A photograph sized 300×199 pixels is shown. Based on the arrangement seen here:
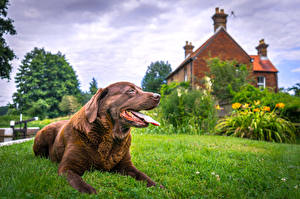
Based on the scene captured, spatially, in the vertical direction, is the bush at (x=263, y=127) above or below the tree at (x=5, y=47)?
below

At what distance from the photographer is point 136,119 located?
235cm

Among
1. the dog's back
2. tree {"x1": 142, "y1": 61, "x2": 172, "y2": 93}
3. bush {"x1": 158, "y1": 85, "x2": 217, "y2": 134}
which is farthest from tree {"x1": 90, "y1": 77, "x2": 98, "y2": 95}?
the dog's back

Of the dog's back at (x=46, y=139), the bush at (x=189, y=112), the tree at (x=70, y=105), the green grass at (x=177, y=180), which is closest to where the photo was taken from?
the green grass at (x=177, y=180)

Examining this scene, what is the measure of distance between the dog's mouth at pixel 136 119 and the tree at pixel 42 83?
32469 millimetres

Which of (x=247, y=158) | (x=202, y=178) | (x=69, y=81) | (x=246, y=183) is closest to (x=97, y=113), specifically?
(x=202, y=178)

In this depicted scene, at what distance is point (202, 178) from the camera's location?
264 cm

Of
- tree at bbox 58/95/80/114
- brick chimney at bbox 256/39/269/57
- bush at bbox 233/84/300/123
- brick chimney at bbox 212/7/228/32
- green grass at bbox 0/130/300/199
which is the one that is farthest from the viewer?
tree at bbox 58/95/80/114

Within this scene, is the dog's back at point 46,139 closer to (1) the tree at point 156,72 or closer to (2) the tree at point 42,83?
(2) the tree at point 42,83

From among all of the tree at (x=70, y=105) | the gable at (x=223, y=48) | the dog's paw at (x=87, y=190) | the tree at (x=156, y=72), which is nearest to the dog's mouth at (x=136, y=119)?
the dog's paw at (x=87, y=190)

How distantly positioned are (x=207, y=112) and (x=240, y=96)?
8.33 feet

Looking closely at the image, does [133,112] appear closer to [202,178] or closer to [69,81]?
[202,178]

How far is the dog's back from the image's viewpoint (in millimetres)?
3125

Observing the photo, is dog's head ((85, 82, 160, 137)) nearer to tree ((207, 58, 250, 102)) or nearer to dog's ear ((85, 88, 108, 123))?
dog's ear ((85, 88, 108, 123))

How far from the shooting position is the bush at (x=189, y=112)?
8312 mm
